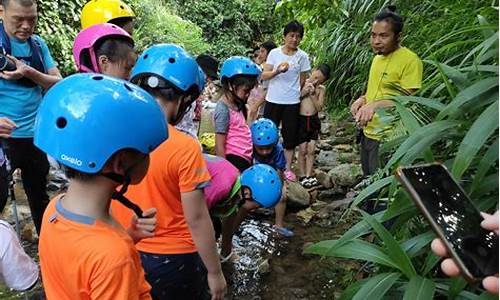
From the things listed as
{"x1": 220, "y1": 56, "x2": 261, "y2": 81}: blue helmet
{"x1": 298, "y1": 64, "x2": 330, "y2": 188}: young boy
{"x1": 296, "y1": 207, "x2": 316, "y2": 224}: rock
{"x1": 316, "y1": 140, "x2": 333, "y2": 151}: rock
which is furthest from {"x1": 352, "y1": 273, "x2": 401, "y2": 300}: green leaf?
{"x1": 316, "y1": 140, "x2": 333, "y2": 151}: rock

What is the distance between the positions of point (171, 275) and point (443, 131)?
1390 mm

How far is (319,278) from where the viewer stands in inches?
150

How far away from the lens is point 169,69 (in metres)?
2.25

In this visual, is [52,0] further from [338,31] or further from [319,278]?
[319,278]

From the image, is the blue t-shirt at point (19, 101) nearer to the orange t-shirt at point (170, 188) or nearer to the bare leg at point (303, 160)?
the orange t-shirt at point (170, 188)

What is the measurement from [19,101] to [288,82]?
3.24m

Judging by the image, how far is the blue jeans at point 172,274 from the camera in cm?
220

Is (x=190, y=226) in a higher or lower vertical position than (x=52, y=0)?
higher

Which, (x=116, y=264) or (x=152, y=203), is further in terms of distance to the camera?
(x=152, y=203)

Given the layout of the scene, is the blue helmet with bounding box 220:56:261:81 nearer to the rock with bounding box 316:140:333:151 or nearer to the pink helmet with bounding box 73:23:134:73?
the pink helmet with bounding box 73:23:134:73

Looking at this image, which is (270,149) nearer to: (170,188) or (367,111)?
(367,111)

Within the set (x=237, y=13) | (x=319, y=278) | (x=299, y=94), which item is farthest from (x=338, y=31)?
(x=237, y=13)

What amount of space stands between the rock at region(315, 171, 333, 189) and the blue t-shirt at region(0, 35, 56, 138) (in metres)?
3.57

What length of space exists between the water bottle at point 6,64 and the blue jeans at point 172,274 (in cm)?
178
